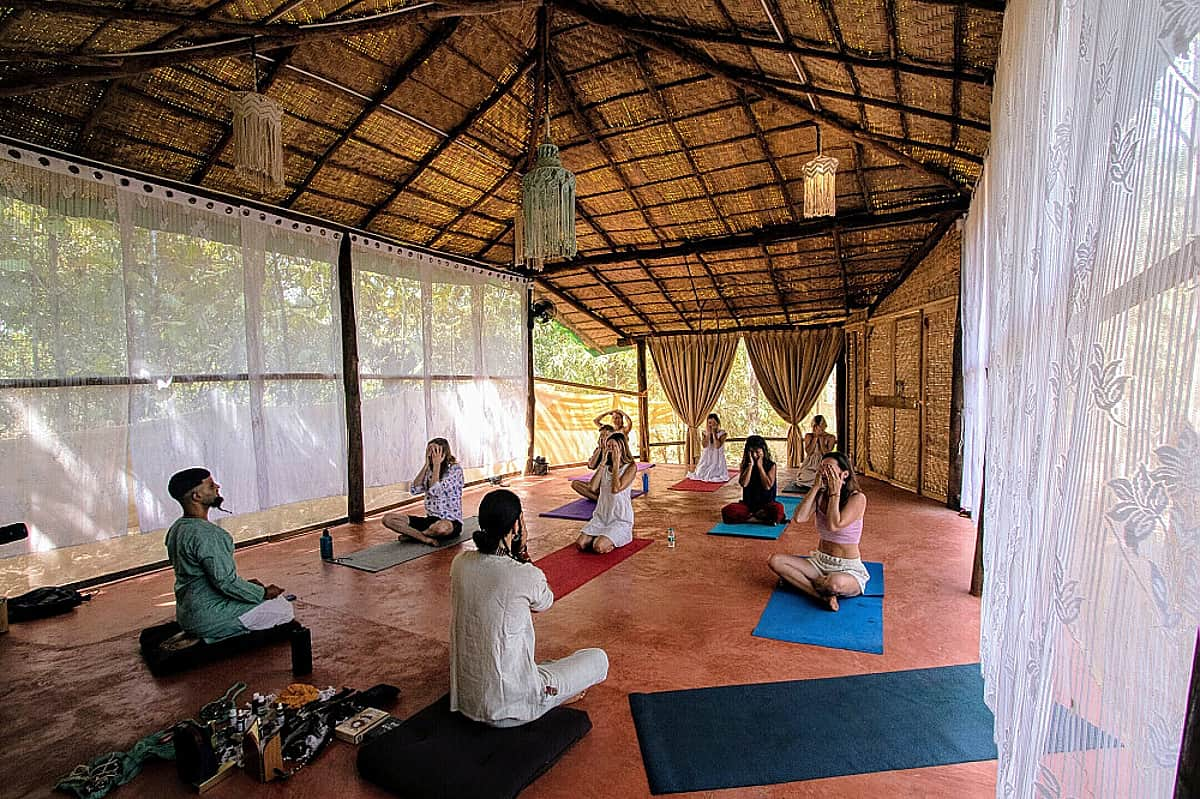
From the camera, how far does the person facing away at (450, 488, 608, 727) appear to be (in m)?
2.26

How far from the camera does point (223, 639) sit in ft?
10.7

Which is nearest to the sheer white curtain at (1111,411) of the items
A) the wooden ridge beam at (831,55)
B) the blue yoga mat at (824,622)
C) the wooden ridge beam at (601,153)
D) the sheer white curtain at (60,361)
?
the blue yoga mat at (824,622)

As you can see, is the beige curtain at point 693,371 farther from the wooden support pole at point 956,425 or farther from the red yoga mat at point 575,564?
the red yoga mat at point 575,564

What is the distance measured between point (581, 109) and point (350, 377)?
12.1 ft

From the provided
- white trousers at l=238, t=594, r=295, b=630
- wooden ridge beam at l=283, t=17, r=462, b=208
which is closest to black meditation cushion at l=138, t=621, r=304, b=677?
white trousers at l=238, t=594, r=295, b=630

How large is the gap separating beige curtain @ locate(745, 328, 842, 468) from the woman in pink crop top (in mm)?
6189

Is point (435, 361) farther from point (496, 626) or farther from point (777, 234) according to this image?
point (496, 626)

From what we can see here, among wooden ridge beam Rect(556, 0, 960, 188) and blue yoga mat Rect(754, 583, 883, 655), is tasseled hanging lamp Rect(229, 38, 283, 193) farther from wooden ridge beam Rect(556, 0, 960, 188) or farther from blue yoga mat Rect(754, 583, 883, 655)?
blue yoga mat Rect(754, 583, 883, 655)

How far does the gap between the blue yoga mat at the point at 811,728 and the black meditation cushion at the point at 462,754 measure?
392mm

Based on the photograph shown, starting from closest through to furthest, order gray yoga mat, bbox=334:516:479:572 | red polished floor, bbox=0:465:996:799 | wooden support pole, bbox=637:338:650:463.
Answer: red polished floor, bbox=0:465:996:799
gray yoga mat, bbox=334:516:479:572
wooden support pole, bbox=637:338:650:463

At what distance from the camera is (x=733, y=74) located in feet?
15.0

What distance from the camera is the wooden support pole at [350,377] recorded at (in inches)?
251

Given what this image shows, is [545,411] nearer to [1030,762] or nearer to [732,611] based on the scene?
[732,611]

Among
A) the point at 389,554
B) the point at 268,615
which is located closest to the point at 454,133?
the point at 389,554
